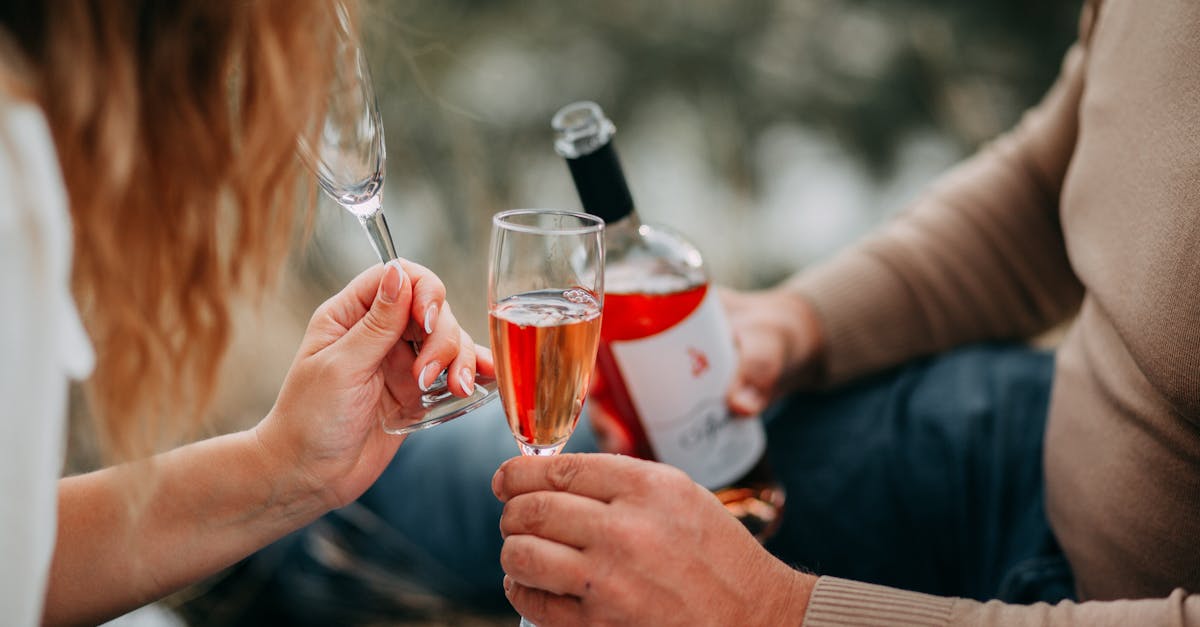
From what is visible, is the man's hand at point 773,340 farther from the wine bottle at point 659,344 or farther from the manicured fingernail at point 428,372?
the manicured fingernail at point 428,372

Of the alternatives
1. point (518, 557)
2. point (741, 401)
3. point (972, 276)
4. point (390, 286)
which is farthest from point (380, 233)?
point (972, 276)

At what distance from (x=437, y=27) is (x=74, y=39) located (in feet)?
4.51

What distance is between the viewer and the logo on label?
34.6 inches

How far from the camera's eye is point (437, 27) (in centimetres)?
182

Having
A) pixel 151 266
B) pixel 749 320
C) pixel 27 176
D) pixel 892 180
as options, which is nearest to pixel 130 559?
pixel 151 266

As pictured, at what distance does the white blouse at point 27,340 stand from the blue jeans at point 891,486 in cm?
72

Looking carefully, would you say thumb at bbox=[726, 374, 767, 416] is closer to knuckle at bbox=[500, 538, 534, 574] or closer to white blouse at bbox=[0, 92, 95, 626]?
knuckle at bbox=[500, 538, 534, 574]

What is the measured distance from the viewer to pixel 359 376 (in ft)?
2.28

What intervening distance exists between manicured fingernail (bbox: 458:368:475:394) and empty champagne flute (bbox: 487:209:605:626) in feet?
0.21

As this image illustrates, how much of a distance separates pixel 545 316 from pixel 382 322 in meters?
0.13

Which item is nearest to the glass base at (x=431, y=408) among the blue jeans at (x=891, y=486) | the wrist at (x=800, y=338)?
the blue jeans at (x=891, y=486)

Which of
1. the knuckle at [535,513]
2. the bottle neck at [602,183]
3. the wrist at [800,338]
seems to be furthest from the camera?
the wrist at [800,338]

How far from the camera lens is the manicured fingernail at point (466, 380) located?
0.74 m

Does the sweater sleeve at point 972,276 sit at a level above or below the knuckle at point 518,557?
below
